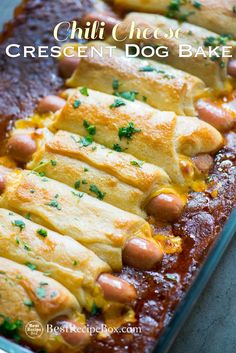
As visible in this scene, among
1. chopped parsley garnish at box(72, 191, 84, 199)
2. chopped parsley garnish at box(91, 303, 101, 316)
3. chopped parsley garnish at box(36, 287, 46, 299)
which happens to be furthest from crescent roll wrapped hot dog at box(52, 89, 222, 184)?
chopped parsley garnish at box(36, 287, 46, 299)

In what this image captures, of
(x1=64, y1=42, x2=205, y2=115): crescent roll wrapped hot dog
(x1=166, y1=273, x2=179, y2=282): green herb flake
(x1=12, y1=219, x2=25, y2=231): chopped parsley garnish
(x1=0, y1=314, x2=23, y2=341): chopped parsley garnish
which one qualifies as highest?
(x1=64, y1=42, x2=205, y2=115): crescent roll wrapped hot dog

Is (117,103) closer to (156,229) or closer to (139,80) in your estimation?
(139,80)

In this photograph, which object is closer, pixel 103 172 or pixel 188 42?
pixel 103 172

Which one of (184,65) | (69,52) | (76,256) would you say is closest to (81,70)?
→ (69,52)

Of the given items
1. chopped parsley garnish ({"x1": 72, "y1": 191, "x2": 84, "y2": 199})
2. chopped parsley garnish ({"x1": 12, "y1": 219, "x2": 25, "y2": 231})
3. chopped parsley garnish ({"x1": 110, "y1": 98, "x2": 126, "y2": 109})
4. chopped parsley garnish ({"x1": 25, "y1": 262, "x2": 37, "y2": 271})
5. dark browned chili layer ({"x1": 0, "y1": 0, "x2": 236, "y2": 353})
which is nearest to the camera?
dark browned chili layer ({"x1": 0, "y1": 0, "x2": 236, "y2": 353})

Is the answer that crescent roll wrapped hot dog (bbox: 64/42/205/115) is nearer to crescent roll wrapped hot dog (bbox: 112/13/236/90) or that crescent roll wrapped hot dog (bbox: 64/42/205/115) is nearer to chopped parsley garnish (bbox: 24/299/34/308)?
crescent roll wrapped hot dog (bbox: 112/13/236/90)

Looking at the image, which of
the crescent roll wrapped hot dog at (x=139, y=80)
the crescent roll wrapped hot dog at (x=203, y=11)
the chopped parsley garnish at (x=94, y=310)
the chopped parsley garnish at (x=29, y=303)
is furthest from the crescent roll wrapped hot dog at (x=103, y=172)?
the crescent roll wrapped hot dog at (x=203, y=11)

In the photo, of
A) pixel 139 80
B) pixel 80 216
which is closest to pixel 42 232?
pixel 80 216
